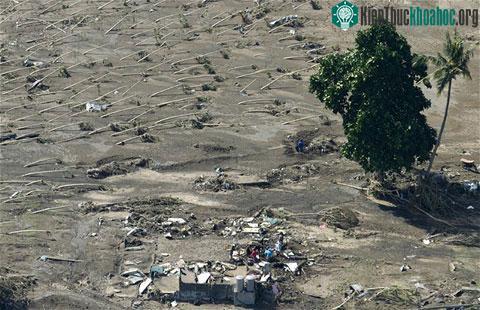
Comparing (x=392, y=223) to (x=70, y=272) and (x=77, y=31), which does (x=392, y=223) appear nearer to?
(x=70, y=272)

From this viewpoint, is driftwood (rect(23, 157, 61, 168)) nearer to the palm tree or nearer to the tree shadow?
the tree shadow

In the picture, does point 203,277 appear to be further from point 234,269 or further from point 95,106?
point 95,106

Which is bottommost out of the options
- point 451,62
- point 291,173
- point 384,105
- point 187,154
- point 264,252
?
point 264,252

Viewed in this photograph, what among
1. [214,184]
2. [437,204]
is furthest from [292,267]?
[437,204]

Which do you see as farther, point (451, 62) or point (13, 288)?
point (451, 62)

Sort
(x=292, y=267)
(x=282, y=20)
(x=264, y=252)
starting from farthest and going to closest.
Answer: (x=282, y=20), (x=264, y=252), (x=292, y=267)

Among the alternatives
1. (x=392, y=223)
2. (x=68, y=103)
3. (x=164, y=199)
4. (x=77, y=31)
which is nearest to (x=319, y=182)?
(x=392, y=223)

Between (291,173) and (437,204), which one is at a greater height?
(291,173)

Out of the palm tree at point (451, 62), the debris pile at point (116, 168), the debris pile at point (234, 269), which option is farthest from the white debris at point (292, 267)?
the debris pile at point (116, 168)
